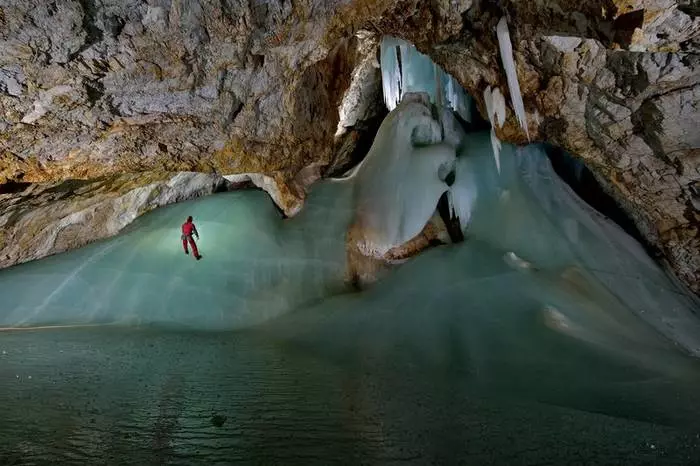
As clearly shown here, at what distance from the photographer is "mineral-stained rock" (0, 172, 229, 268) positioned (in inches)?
244

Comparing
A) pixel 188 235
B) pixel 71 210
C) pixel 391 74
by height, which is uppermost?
pixel 391 74

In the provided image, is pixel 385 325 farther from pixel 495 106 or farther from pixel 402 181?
pixel 495 106

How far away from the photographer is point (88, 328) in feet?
16.6

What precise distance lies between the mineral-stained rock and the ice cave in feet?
0.96

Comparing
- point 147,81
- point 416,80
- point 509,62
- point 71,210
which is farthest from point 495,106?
point 71,210

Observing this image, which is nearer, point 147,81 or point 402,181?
point 147,81

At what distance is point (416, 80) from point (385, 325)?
494cm

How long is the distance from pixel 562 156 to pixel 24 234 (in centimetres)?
766

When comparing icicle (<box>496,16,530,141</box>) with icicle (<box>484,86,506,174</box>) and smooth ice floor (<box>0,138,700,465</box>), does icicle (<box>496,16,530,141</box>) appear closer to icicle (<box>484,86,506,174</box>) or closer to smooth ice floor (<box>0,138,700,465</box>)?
icicle (<box>484,86,506,174</box>)

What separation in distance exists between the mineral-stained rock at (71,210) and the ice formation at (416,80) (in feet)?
12.7

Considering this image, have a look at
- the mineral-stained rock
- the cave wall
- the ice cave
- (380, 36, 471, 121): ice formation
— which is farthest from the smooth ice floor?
(380, 36, 471, 121): ice formation

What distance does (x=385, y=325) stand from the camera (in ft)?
15.5

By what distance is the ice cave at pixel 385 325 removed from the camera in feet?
7.79

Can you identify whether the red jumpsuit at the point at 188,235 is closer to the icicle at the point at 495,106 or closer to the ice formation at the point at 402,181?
the ice formation at the point at 402,181
